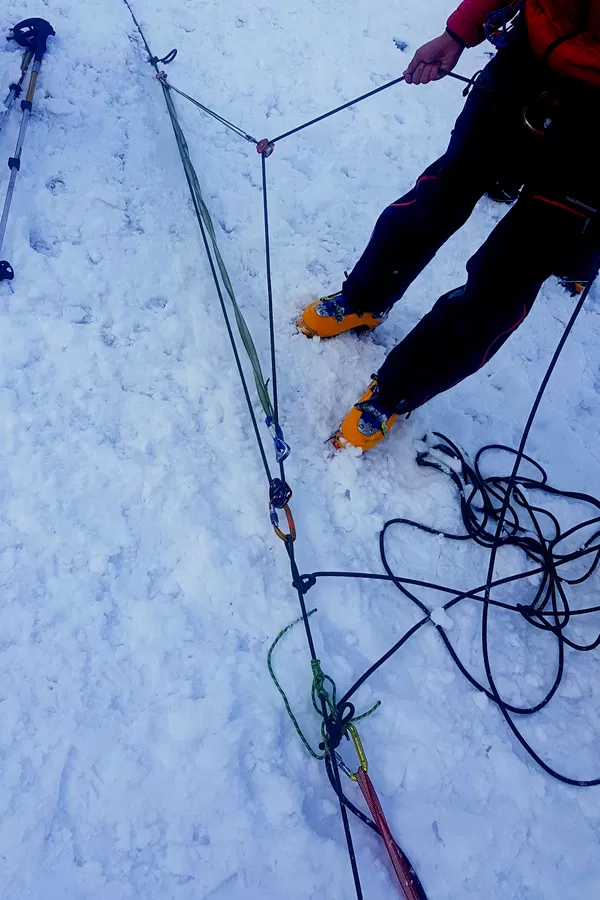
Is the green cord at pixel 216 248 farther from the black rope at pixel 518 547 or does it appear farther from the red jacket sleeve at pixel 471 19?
the red jacket sleeve at pixel 471 19

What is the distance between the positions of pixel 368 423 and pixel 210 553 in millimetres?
794

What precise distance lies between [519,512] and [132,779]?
177 cm

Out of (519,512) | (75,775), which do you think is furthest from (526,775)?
(75,775)

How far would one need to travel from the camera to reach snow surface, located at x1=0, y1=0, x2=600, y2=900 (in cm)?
153

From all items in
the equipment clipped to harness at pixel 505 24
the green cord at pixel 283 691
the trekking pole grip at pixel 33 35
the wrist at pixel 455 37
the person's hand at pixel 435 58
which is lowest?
the green cord at pixel 283 691

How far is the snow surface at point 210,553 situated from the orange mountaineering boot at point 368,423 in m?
0.09

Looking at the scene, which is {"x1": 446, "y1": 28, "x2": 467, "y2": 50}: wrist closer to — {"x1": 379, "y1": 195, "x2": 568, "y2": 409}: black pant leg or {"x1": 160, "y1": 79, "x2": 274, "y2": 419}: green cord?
{"x1": 379, "y1": 195, "x2": 568, "y2": 409}: black pant leg

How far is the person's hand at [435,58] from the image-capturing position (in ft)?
5.91

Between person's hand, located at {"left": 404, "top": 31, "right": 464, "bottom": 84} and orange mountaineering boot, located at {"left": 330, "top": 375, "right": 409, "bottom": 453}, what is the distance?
107 cm

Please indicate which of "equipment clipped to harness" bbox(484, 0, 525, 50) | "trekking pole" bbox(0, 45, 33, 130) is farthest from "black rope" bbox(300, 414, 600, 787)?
"trekking pole" bbox(0, 45, 33, 130)

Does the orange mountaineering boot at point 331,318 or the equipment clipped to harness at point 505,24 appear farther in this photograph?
the orange mountaineering boot at point 331,318

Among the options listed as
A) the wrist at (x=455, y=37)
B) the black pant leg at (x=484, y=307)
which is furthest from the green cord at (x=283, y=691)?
the wrist at (x=455, y=37)

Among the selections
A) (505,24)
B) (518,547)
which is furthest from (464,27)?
(518,547)

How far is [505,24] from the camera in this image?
5.43ft
